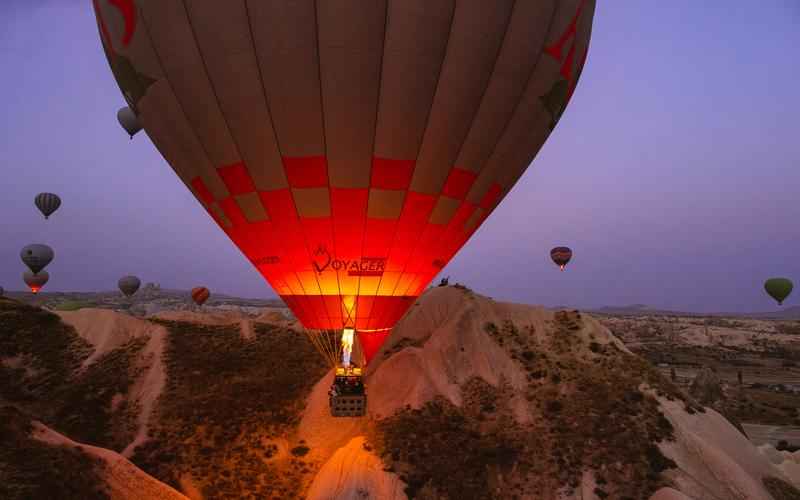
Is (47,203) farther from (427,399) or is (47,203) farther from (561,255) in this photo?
(561,255)

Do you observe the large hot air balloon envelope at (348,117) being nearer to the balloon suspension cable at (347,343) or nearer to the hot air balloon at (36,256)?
the balloon suspension cable at (347,343)

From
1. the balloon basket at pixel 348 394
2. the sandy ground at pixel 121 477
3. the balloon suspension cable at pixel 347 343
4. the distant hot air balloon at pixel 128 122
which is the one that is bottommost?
the sandy ground at pixel 121 477

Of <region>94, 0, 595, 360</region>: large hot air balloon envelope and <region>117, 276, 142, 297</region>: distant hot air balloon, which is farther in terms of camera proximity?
<region>117, 276, 142, 297</region>: distant hot air balloon

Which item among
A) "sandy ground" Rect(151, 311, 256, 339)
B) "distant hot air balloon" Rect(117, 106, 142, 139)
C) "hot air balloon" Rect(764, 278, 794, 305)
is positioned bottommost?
"sandy ground" Rect(151, 311, 256, 339)

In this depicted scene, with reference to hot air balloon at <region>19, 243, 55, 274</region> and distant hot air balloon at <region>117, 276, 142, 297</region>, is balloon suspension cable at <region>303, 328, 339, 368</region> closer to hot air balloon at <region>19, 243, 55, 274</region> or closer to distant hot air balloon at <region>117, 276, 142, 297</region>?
hot air balloon at <region>19, 243, 55, 274</region>

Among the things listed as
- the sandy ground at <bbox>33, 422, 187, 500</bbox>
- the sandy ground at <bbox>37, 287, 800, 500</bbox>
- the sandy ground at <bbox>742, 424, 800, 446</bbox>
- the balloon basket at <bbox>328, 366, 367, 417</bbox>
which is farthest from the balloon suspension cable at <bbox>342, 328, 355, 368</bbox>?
the sandy ground at <bbox>742, 424, 800, 446</bbox>

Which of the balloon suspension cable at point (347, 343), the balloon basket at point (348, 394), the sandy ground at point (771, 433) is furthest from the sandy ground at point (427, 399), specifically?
the sandy ground at point (771, 433)

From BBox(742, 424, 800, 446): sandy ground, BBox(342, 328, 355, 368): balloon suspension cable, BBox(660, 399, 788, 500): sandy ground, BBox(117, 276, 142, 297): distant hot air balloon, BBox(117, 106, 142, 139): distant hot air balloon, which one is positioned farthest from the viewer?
BBox(117, 276, 142, 297): distant hot air balloon

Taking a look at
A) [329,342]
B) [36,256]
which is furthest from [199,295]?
[329,342]
